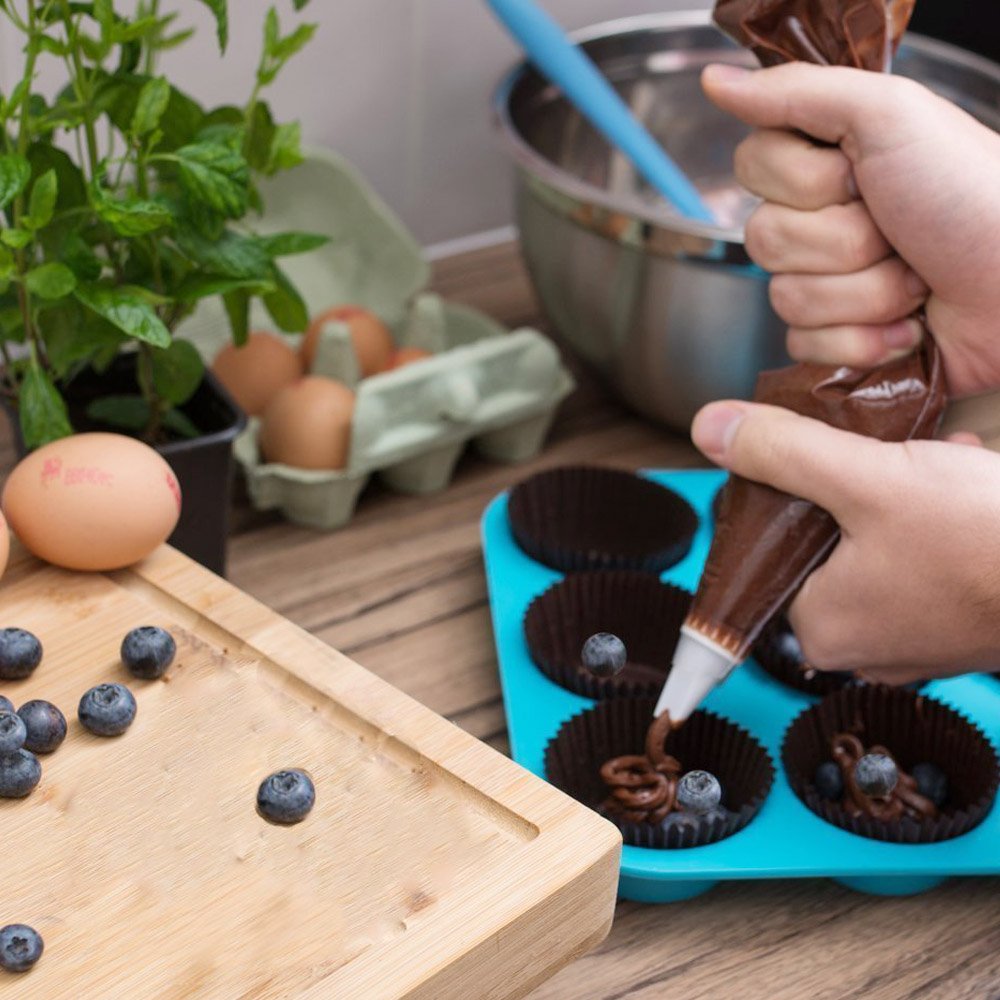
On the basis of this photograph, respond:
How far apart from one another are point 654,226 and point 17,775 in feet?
1.74

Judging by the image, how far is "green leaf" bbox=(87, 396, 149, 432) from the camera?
2.90 feet

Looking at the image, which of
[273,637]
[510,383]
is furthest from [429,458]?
[273,637]

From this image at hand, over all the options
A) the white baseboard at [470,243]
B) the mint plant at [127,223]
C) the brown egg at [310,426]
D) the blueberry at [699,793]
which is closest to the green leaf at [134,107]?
the mint plant at [127,223]

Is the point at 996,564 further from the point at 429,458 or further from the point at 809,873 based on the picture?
the point at 429,458

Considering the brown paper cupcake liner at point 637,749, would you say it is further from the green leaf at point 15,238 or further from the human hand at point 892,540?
the green leaf at point 15,238

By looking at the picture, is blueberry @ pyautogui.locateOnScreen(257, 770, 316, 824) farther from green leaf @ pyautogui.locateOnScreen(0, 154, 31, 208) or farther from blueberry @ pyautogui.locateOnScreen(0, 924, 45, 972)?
green leaf @ pyautogui.locateOnScreen(0, 154, 31, 208)

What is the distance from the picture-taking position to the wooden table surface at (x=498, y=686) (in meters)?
0.71

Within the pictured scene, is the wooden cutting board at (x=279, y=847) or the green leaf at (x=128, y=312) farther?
the green leaf at (x=128, y=312)

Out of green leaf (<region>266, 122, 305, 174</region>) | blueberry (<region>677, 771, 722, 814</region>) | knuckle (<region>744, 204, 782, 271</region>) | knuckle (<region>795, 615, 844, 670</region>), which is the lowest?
blueberry (<region>677, 771, 722, 814</region>)

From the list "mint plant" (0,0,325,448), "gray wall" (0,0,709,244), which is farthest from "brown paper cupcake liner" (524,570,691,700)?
"gray wall" (0,0,709,244)

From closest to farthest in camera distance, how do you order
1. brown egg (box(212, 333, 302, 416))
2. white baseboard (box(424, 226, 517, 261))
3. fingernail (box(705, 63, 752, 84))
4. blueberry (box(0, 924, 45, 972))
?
blueberry (box(0, 924, 45, 972)) < fingernail (box(705, 63, 752, 84)) < brown egg (box(212, 333, 302, 416)) < white baseboard (box(424, 226, 517, 261))

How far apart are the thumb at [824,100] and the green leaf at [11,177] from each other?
0.33m

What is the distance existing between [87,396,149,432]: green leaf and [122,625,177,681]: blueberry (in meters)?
0.22

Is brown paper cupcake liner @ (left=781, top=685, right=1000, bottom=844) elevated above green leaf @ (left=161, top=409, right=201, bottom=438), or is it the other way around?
green leaf @ (left=161, top=409, right=201, bottom=438)
